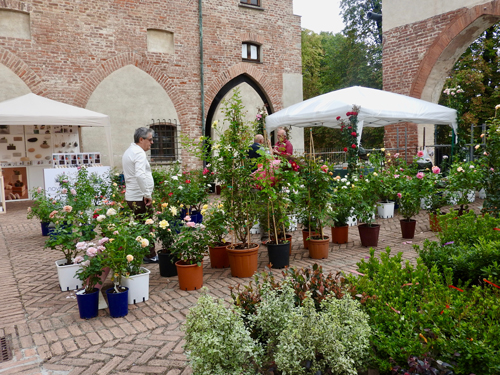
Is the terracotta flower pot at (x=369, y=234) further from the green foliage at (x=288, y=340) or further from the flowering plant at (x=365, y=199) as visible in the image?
Result: the green foliage at (x=288, y=340)

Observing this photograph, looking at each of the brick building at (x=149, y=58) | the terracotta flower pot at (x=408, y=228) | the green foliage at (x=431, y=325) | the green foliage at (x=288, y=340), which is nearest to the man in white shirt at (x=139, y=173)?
the green foliage at (x=288, y=340)

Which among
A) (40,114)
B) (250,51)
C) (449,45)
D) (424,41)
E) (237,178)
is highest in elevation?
(250,51)

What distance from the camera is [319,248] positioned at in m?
5.52

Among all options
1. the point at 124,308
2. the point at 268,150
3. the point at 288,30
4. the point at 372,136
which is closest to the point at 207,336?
the point at 124,308

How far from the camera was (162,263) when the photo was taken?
16.2ft

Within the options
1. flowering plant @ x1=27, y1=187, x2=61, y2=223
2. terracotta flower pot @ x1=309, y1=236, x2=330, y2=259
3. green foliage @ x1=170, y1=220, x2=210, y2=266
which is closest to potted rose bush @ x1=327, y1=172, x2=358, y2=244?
terracotta flower pot @ x1=309, y1=236, x2=330, y2=259

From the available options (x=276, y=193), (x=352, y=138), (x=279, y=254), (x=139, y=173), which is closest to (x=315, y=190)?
(x=276, y=193)

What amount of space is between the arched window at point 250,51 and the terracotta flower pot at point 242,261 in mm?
11305

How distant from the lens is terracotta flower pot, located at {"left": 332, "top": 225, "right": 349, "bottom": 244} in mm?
6349

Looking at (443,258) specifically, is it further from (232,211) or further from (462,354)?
(232,211)

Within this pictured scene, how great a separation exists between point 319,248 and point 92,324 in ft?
10.1

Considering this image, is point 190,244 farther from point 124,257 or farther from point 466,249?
point 466,249

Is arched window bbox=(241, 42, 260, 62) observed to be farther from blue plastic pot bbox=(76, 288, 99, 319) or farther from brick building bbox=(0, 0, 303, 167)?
blue plastic pot bbox=(76, 288, 99, 319)

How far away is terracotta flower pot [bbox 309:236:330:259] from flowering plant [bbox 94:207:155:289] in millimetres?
2322
